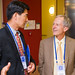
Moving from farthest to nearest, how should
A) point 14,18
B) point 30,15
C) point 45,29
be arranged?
point 45,29 → point 30,15 → point 14,18

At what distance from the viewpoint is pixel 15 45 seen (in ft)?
5.44

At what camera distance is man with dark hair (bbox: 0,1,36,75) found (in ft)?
5.27

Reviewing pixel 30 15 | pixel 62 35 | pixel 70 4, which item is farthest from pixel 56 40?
pixel 30 15

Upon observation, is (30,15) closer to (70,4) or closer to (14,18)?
(70,4)

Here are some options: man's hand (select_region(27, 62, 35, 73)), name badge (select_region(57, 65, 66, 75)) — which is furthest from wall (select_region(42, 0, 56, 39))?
man's hand (select_region(27, 62, 35, 73))

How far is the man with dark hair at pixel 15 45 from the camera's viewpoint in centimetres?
161

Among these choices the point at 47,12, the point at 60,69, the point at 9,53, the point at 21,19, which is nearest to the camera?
the point at 9,53

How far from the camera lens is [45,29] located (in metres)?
7.06

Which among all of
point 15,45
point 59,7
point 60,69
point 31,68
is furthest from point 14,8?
point 59,7

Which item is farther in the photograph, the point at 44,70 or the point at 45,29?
the point at 45,29

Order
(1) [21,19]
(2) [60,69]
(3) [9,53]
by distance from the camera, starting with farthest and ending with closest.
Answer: (2) [60,69] < (1) [21,19] < (3) [9,53]

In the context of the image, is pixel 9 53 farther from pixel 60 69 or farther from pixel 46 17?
pixel 46 17

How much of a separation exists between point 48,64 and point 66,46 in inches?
14.8

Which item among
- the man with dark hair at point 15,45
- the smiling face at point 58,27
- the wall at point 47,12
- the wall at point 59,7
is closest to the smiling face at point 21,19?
the man with dark hair at point 15,45
